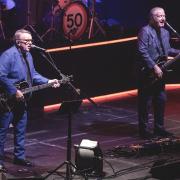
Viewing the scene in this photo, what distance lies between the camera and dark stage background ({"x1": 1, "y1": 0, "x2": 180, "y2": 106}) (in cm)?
1211

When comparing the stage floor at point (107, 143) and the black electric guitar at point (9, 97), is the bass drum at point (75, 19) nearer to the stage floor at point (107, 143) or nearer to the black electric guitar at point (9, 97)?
the stage floor at point (107, 143)

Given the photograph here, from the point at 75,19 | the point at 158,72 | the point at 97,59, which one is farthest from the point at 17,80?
the point at 75,19

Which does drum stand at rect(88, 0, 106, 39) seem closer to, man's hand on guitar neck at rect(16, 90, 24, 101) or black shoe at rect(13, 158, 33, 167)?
black shoe at rect(13, 158, 33, 167)

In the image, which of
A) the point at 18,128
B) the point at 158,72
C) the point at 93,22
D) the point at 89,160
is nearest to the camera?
the point at 89,160

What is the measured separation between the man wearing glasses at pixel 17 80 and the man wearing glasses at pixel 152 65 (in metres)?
1.87

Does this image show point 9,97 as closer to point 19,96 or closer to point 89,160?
point 19,96

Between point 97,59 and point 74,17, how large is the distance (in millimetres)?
2039

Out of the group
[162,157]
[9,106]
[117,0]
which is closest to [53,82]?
[9,106]

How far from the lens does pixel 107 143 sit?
9.45 meters

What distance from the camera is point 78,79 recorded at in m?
12.7

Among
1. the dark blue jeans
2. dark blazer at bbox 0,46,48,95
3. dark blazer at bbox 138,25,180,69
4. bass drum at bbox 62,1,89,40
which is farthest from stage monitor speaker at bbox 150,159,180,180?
bass drum at bbox 62,1,89,40

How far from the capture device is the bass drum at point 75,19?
47.3ft

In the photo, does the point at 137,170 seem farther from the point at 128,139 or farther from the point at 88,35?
the point at 88,35

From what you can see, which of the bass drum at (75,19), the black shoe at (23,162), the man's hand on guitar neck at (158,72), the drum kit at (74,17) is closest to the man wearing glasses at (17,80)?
the black shoe at (23,162)
